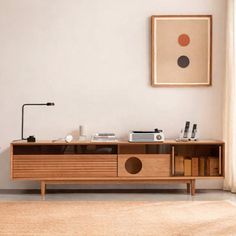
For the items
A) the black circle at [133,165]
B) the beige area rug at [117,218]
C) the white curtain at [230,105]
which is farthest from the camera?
the white curtain at [230,105]

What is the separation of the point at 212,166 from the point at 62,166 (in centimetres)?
160

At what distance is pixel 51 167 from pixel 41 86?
Result: 1.01 m

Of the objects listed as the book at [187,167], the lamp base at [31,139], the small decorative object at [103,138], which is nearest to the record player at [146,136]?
the small decorative object at [103,138]

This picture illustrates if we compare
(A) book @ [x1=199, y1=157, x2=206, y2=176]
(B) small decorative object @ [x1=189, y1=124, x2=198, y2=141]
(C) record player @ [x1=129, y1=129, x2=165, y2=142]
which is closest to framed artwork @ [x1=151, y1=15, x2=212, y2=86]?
(B) small decorative object @ [x1=189, y1=124, x2=198, y2=141]

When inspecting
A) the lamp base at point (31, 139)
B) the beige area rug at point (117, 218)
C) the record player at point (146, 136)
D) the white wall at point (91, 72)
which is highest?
the white wall at point (91, 72)

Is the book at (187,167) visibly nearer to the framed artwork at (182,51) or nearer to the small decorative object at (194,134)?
the small decorative object at (194,134)

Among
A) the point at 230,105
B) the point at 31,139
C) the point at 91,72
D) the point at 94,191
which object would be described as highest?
the point at 91,72

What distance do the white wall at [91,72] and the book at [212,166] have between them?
467mm

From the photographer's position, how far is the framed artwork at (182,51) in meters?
5.06

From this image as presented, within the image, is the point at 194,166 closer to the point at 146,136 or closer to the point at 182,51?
the point at 146,136

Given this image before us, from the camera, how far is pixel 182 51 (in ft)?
16.7

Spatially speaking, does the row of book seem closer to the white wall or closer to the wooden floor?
the wooden floor

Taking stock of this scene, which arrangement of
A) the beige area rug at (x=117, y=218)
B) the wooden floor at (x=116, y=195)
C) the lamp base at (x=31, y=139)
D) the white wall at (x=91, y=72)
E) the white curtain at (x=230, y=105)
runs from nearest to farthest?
the beige area rug at (x=117, y=218)
the wooden floor at (x=116, y=195)
the lamp base at (x=31, y=139)
the white curtain at (x=230, y=105)
the white wall at (x=91, y=72)

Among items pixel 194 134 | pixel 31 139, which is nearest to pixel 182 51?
pixel 194 134
